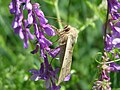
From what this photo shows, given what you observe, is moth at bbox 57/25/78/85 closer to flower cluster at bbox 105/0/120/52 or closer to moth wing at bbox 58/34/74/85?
moth wing at bbox 58/34/74/85

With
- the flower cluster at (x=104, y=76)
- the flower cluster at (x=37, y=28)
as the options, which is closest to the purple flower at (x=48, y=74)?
the flower cluster at (x=37, y=28)

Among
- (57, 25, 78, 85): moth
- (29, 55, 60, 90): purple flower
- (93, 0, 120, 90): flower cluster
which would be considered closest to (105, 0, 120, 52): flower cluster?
(93, 0, 120, 90): flower cluster

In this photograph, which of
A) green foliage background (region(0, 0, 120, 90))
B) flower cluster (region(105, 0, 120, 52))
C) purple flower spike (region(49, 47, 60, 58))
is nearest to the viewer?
purple flower spike (region(49, 47, 60, 58))

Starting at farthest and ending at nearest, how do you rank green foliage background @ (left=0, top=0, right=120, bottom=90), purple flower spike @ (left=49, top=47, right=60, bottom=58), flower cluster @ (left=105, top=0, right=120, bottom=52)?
green foliage background @ (left=0, top=0, right=120, bottom=90) → flower cluster @ (left=105, top=0, right=120, bottom=52) → purple flower spike @ (left=49, top=47, right=60, bottom=58)

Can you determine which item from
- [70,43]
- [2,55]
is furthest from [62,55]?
[2,55]

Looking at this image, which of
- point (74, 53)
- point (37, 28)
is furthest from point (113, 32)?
point (74, 53)

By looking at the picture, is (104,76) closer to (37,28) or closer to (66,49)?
(66,49)

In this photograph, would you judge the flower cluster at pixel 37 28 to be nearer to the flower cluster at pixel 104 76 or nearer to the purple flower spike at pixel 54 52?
the purple flower spike at pixel 54 52
